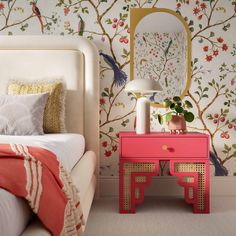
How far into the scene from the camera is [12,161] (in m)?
1.35

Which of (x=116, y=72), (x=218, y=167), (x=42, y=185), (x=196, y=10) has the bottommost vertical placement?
(x=218, y=167)

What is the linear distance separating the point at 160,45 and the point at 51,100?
3.49 ft

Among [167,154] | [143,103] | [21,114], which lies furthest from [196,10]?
[21,114]

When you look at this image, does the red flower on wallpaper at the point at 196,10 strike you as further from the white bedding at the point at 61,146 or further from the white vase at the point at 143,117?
the white bedding at the point at 61,146

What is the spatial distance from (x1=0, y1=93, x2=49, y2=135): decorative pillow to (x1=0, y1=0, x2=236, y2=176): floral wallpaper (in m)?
0.68

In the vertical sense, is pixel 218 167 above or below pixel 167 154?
below

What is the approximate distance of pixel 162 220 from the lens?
99.0 inches

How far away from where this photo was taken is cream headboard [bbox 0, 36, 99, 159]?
3018 millimetres

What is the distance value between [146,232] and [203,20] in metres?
1.87

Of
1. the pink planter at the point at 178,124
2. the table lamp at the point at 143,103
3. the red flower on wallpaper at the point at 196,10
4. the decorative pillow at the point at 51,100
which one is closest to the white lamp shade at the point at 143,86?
the table lamp at the point at 143,103

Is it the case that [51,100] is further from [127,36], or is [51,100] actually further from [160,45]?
[160,45]

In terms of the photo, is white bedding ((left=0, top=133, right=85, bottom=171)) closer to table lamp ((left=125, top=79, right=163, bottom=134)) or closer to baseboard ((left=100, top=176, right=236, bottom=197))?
table lamp ((left=125, top=79, right=163, bottom=134))

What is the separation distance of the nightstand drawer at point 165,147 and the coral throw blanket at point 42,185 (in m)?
1.10

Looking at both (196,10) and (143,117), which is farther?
(196,10)
